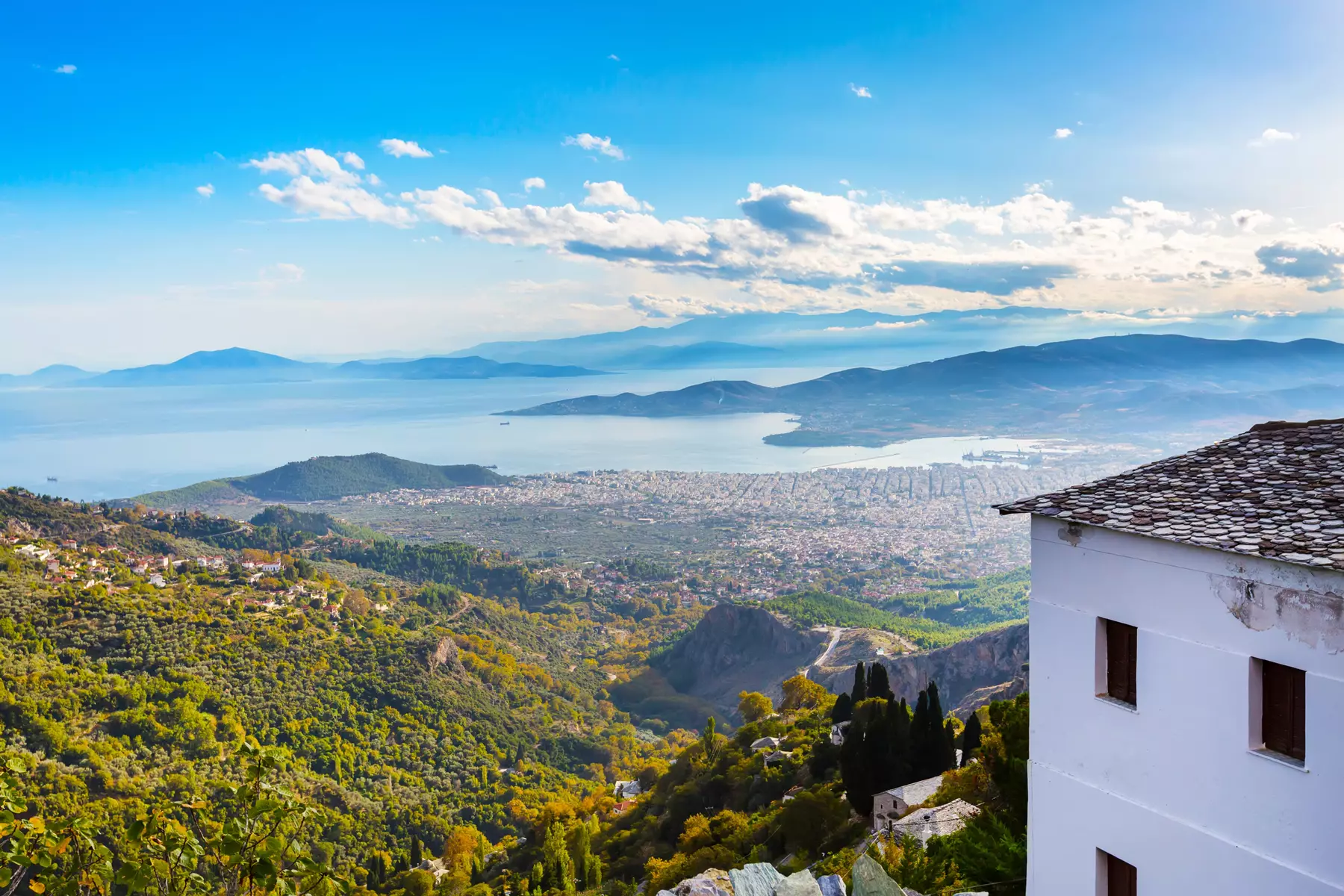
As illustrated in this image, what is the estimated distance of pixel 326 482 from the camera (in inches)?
5030

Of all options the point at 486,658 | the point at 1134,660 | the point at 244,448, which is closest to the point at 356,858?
the point at 486,658

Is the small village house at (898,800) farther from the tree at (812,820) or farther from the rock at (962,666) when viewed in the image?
the rock at (962,666)

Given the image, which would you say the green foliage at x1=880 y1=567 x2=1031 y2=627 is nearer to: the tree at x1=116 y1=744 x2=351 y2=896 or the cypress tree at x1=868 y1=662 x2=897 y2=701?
the cypress tree at x1=868 y1=662 x2=897 y2=701

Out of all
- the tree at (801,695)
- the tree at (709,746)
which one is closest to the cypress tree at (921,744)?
the tree at (709,746)

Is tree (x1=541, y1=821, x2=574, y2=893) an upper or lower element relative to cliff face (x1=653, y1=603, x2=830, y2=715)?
upper

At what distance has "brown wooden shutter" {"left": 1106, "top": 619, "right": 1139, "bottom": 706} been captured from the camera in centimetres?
543

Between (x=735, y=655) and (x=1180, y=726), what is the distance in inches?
2129

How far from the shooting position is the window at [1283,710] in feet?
15.2

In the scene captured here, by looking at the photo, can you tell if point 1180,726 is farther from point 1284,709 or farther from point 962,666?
point 962,666

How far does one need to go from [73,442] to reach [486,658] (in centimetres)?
16625

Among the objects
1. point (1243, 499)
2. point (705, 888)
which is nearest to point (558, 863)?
point (705, 888)

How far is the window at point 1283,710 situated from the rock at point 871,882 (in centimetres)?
319

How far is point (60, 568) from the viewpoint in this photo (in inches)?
1646

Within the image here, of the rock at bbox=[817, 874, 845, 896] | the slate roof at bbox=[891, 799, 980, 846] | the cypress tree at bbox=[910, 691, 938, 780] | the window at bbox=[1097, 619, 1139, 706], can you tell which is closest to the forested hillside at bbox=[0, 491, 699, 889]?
the cypress tree at bbox=[910, 691, 938, 780]
